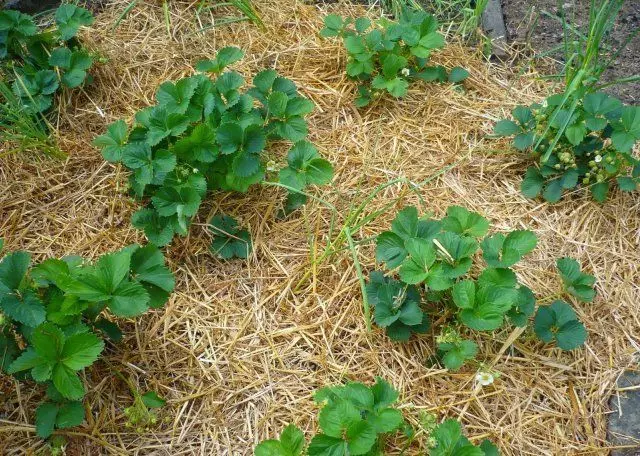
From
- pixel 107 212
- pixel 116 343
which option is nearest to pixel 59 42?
pixel 107 212

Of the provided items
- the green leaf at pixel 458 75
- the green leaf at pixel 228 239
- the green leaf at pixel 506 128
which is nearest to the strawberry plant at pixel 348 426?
the green leaf at pixel 228 239

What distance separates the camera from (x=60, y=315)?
1.41 metres

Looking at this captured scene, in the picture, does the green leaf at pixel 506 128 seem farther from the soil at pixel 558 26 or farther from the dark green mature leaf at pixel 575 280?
the soil at pixel 558 26

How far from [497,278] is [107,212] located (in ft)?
3.91

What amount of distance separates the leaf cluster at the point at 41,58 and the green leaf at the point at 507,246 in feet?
4.72

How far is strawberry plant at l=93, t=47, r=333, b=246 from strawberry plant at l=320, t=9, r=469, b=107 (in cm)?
37

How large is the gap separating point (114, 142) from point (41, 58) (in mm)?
550

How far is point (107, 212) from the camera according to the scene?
1919 millimetres

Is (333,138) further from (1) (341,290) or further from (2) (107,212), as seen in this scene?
(2) (107,212)

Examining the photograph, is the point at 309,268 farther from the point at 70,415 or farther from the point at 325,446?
the point at 70,415

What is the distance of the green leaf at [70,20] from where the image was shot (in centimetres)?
209

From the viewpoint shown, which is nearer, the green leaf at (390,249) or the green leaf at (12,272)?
the green leaf at (12,272)

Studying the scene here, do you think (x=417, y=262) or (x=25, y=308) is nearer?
(x=25, y=308)

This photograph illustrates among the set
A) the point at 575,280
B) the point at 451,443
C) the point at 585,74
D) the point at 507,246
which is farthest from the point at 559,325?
the point at 585,74
